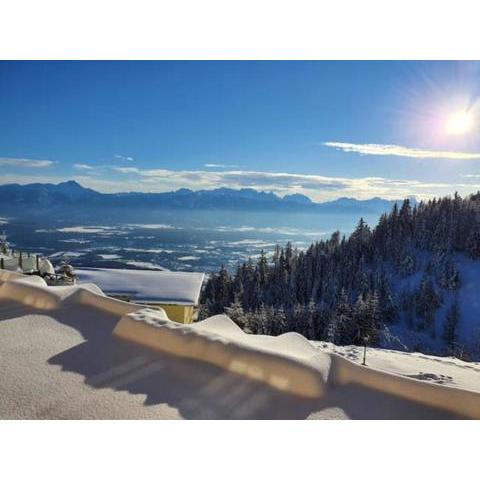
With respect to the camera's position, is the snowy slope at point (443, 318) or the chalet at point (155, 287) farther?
the snowy slope at point (443, 318)

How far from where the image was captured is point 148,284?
40.8 feet

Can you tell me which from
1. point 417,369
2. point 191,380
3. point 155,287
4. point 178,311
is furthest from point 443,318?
point 191,380

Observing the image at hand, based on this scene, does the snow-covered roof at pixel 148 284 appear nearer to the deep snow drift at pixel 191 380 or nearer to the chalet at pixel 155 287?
the chalet at pixel 155 287

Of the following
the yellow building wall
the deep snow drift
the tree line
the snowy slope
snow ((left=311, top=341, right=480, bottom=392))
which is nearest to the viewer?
the deep snow drift

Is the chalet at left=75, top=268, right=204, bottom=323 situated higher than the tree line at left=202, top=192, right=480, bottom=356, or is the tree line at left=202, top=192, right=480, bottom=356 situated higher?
the chalet at left=75, top=268, right=204, bottom=323

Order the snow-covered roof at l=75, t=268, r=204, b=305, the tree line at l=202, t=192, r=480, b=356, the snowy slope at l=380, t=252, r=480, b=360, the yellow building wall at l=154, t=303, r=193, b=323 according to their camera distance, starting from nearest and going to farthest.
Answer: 1. the yellow building wall at l=154, t=303, r=193, b=323
2. the snow-covered roof at l=75, t=268, r=204, b=305
3. the snowy slope at l=380, t=252, r=480, b=360
4. the tree line at l=202, t=192, r=480, b=356

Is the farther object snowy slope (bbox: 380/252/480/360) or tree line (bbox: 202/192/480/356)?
tree line (bbox: 202/192/480/356)

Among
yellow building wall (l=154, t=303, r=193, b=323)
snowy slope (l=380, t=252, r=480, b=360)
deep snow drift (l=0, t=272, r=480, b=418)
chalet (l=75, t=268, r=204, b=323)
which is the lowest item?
snowy slope (l=380, t=252, r=480, b=360)

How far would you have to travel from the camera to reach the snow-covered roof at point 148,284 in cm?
1120

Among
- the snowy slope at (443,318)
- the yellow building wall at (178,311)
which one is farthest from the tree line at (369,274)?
the yellow building wall at (178,311)

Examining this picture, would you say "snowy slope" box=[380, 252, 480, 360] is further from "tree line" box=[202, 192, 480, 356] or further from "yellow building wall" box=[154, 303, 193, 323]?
"yellow building wall" box=[154, 303, 193, 323]

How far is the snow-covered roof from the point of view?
1120 centimetres

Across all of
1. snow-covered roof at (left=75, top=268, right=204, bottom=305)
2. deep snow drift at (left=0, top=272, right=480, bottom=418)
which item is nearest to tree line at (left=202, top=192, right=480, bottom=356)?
snow-covered roof at (left=75, top=268, right=204, bottom=305)

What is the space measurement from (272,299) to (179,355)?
6248 centimetres
